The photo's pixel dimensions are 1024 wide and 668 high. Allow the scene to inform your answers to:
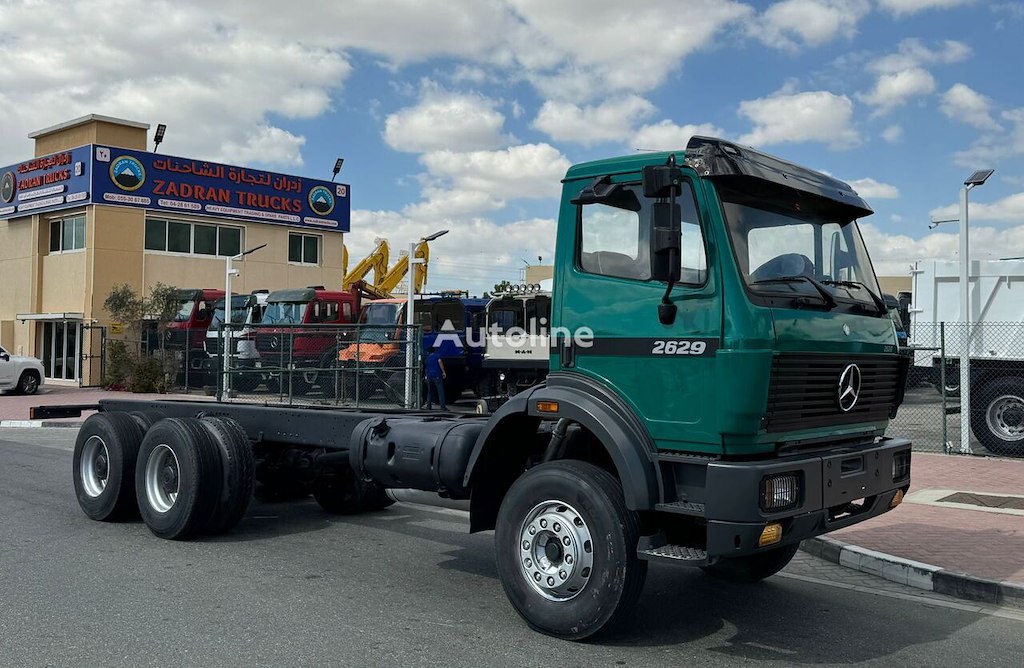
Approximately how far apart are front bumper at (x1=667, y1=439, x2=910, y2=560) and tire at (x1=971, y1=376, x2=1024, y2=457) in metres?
8.87

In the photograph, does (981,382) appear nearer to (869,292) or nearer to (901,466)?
(901,466)

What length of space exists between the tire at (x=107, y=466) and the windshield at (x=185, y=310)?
19403mm

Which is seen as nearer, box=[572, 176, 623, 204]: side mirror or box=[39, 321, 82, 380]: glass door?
box=[572, 176, 623, 204]: side mirror

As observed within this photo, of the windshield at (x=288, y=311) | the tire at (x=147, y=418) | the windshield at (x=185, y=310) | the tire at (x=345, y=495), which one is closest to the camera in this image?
the tire at (x=147, y=418)

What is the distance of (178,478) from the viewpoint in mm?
7441

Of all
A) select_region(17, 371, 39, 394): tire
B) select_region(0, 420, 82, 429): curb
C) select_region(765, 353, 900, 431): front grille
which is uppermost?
select_region(765, 353, 900, 431): front grille

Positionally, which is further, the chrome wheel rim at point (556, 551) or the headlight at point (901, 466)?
the headlight at point (901, 466)

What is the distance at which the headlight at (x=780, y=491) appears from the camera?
14.9 ft

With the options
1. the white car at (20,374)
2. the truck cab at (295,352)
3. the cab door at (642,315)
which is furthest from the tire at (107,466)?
the white car at (20,374)

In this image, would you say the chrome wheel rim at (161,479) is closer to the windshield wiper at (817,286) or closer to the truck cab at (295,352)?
the truck cab at (295,352)

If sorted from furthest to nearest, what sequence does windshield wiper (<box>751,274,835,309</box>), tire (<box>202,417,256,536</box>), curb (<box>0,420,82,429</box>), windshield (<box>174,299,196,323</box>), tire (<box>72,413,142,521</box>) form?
windshield (<box>174,299,196,323</box>) → curb (<box>0,420,82,429</box>) → tire (<box>72,413,142,521</box>) → tire (<box>202,417,256,536</box>) → windshield wiper (<box>751,274,835,309</box>)

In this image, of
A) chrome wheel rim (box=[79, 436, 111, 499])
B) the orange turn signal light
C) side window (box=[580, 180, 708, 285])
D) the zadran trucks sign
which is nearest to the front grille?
the orange turn signal light

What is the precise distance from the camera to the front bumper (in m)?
4.52

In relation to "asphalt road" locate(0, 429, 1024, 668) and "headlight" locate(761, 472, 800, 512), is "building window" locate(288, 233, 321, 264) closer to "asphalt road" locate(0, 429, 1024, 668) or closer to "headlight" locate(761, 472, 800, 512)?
"asphalt road" locate(0, 429, 1024, 668)
